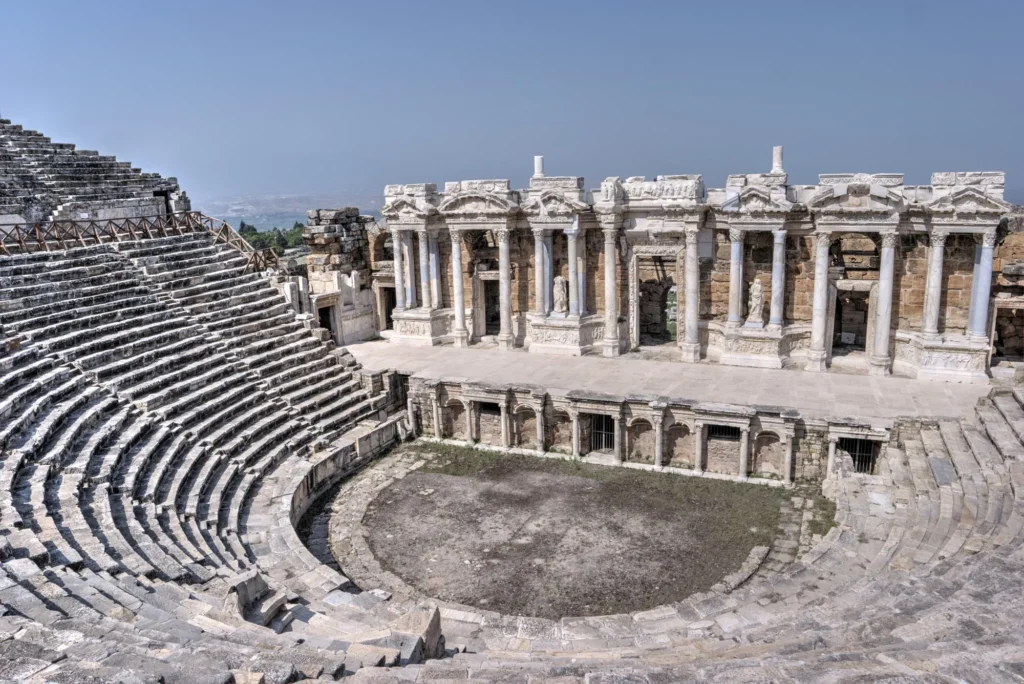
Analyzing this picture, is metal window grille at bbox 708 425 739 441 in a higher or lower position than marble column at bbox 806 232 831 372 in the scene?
lower

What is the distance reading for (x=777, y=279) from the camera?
21109 millimetres

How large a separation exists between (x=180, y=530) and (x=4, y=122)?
697 inches

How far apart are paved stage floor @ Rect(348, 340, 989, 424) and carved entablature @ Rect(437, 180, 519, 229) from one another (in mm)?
3993

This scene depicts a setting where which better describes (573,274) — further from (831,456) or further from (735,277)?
(831,456)

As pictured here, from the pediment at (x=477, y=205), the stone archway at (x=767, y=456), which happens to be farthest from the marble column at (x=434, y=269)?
the stone archway at (x=767, y=456)

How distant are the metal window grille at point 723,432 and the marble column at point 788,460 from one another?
109cm

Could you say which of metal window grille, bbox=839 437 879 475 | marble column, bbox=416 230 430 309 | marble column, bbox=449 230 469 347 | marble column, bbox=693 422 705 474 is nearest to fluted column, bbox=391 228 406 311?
marble column, bbox=416 230 430 309

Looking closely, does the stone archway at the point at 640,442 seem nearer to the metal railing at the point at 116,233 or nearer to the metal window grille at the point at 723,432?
Answer: the metal window grille at the point at 723,432

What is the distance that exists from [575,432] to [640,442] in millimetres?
A: 1544

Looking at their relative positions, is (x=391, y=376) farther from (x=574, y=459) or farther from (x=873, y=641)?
(x=873, y=641)

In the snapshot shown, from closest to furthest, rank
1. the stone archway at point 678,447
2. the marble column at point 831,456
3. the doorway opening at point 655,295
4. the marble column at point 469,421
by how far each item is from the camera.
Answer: the marble column at point 831,456 → the stone archway at point 678,447 → the marble column at point 469,421 → the doorway opening at point 655,295

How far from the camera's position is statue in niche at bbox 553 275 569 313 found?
23.8 meters

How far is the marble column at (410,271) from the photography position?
25391 millimetres

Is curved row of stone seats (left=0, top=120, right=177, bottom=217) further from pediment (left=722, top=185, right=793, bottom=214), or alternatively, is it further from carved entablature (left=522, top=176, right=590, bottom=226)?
pediment (left=722, top=185, right=793, bottom=214)
